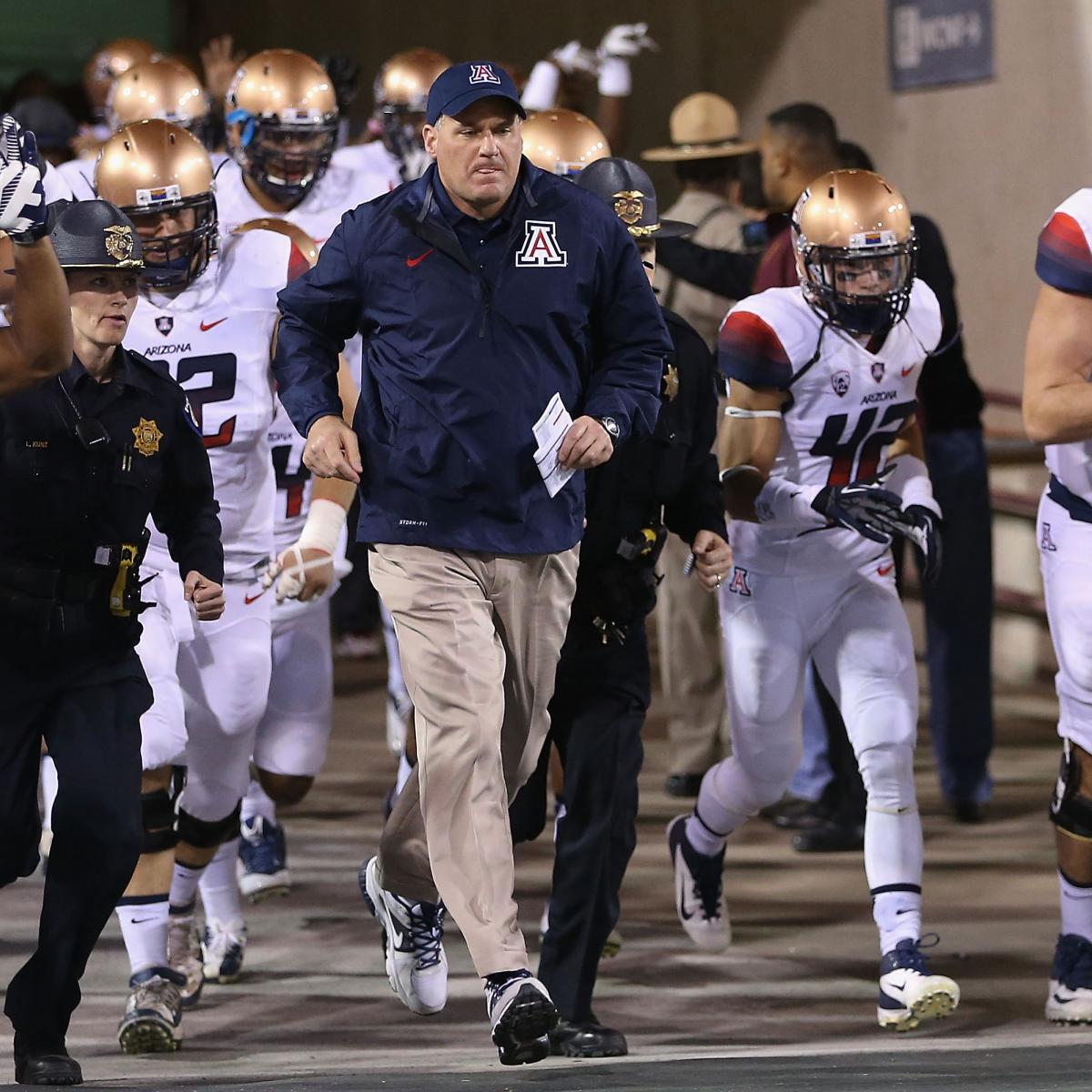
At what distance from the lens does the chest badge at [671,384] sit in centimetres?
526

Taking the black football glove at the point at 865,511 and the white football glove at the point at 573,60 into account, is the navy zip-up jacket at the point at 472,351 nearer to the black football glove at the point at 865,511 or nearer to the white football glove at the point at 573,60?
the black football glove at the point at 865,511

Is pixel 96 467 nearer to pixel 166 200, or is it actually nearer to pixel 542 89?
pixel 166 200

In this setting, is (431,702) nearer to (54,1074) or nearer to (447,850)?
(447,850)

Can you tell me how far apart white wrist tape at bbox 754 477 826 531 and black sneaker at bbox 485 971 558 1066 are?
1.64 m

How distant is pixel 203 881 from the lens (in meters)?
5.91

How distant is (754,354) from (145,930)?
195cm

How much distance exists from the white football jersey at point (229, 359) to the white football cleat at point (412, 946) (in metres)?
1.04

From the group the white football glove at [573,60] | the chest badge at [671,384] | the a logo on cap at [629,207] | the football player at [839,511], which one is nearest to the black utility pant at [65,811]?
the chest badge at [671,384]

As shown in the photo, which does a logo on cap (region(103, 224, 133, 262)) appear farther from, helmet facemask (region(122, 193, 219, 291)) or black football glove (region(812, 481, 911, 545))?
black football glove (region(812, 481, 911, 545))

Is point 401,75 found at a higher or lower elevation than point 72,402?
higher

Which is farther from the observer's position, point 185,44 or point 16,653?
point 185,44

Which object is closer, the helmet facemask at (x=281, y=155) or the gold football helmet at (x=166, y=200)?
the gold football helmet at (x=166, y=200)

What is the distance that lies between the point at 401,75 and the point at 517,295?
4.02 m

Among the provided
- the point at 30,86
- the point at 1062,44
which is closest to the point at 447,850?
the point at 1062,44
